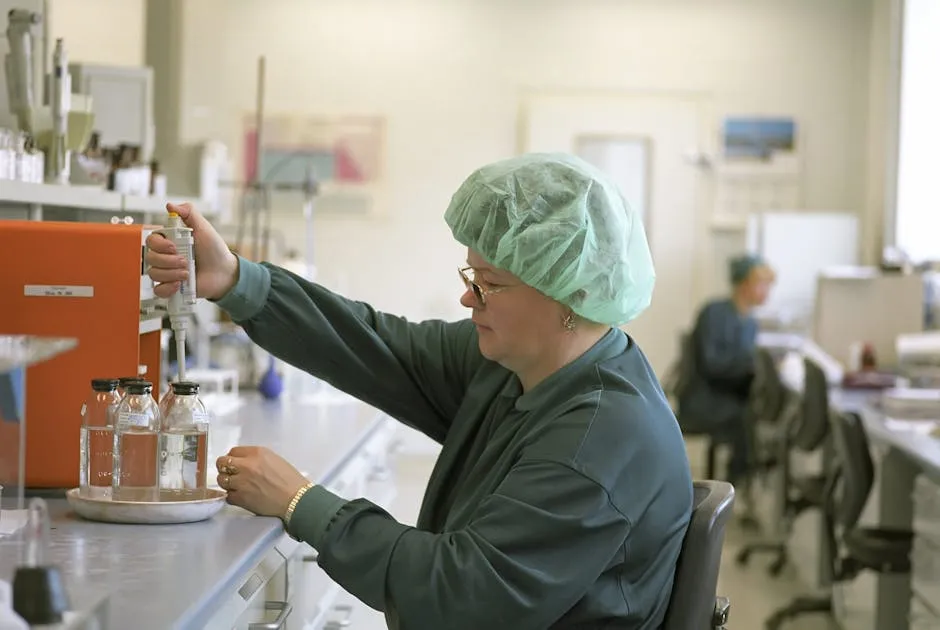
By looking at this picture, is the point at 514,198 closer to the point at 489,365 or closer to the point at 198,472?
the point at 489,365

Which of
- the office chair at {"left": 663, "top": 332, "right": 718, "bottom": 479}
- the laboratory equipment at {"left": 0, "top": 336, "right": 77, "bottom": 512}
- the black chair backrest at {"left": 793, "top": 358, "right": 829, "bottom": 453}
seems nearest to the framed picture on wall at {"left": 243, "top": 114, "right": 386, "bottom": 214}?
the office chair at {"left": 663, "top": 332, "right": 718, "bottom": 479}

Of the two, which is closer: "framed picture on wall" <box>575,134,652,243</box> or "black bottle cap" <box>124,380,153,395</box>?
"black bottle cap" <box>124,380,153,395</box>

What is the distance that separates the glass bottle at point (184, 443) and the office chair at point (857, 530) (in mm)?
2487

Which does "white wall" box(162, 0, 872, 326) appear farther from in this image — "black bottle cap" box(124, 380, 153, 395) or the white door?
"black bottle cap" box(124, 380, 153, 395)

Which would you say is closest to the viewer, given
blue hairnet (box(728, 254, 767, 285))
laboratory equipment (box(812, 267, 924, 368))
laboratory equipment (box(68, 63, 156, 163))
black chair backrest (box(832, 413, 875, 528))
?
laboratory equipment (box(68, 63, 156, 163))

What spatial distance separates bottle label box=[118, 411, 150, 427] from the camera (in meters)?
1.83

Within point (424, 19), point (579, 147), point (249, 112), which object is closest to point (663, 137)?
point (579, 147)

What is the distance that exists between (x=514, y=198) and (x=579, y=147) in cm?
641

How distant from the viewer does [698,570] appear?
1787mm

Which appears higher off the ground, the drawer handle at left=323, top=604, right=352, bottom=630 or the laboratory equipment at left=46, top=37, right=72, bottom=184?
the laboratory equipment at left=46, top=37, right=72, bottom=184

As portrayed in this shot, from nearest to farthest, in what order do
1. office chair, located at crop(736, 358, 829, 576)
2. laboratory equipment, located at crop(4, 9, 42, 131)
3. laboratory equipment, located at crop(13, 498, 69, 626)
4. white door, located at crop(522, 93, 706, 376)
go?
laboratory equipment, located at crop(13, 498, 69, 626) → laboratory equipment, located at crop(4, 9, 42, 131) → office chair, located at crop(736, 358, 829, 576) → white door, located at crop(522, 93, 706, 376)

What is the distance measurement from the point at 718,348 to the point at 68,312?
5.28 metres

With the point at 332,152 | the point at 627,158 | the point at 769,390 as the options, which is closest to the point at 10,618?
the point at 769,390

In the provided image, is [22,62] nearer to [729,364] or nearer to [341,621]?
[341,621]
